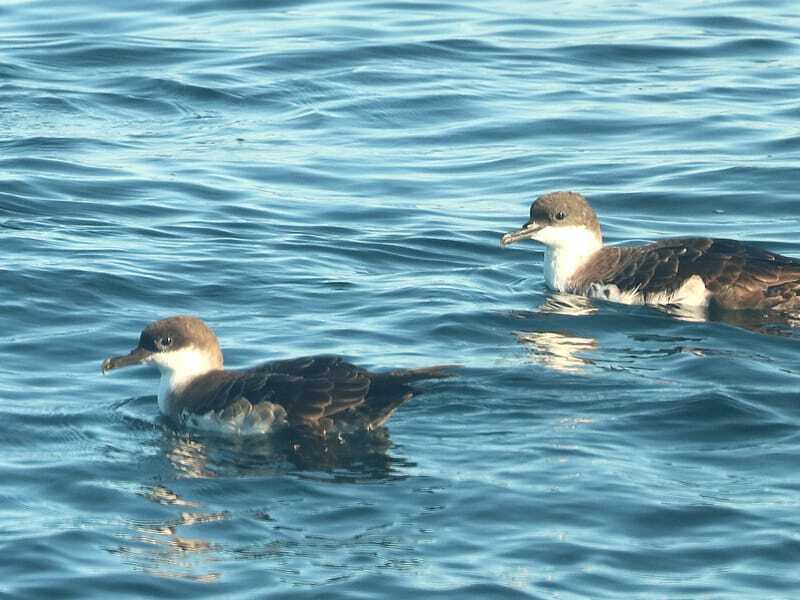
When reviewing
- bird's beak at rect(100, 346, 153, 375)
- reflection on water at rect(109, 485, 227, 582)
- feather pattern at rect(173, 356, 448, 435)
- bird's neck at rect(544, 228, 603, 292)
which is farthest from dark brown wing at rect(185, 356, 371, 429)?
bird's neck at rect(544, 228, 603, 292)

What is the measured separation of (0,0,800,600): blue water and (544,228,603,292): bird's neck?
215mm

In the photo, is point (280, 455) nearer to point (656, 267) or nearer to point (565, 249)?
point (656, 267)

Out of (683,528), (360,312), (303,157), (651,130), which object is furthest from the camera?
(651,130)

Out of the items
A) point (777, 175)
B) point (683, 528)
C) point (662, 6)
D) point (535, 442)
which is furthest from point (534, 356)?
point (662, 6)

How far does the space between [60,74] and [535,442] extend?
12824 millimetres

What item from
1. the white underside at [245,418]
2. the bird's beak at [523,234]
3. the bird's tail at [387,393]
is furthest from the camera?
the bird's beak at [523,234]

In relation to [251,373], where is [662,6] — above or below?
above

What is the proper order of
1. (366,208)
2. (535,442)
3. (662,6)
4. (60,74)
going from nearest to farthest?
(535,442)
(366,208)
(60,74)
(662,6)

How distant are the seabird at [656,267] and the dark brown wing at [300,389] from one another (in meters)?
3.60

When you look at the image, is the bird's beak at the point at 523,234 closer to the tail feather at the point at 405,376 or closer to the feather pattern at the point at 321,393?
the feather pattern at the point at 321,393

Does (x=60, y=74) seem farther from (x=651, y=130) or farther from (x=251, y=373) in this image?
(x=251, y=373)

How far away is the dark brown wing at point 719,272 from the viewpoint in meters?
13.1

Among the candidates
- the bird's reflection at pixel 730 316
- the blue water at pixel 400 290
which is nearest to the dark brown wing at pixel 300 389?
the blue water at pixel 400 290

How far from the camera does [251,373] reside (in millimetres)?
10766
